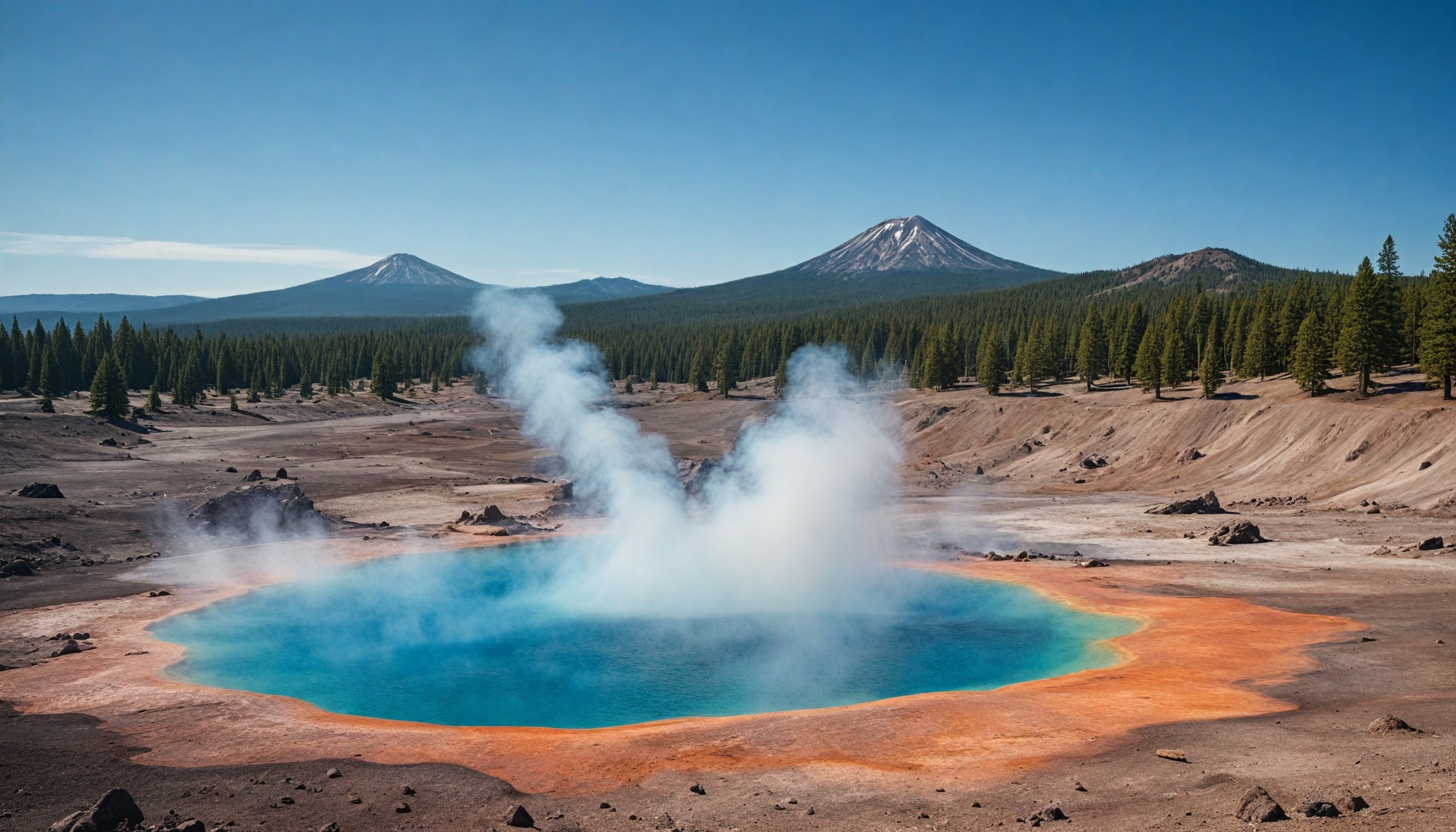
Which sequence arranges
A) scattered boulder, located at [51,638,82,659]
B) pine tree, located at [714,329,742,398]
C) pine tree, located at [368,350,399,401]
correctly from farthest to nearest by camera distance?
pine tree, located at [368,350,399,401] < pine tree, located at [714,329,742,398] < scattered boulder, located at [51,638,82,659]

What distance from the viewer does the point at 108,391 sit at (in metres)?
106

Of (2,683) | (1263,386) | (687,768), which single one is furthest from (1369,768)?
(1263,386)

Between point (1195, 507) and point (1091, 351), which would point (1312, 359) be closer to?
point (1195, 507)

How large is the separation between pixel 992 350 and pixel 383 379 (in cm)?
10394

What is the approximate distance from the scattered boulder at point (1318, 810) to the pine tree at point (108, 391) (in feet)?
396

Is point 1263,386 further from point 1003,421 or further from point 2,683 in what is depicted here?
point 2,683

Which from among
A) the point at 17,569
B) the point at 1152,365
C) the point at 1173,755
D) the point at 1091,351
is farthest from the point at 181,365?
the point at 1173,755

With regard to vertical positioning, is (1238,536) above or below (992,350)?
below

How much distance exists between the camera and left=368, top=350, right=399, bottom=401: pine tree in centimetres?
16012

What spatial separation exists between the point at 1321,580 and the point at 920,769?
29465 mm

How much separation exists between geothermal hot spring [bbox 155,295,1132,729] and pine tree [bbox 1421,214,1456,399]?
43.1 meters

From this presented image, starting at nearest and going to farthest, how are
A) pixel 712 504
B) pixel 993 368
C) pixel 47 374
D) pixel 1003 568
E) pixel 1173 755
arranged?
pixel 1173 755
pixel 1003 568
pixel 712 504
pixel 993 368
pixel 47 374

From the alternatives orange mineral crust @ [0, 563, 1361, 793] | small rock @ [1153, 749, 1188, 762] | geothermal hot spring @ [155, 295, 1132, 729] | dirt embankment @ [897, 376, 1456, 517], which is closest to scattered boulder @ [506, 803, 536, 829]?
orange mineral crust @ [0, 563, 1361, 793]

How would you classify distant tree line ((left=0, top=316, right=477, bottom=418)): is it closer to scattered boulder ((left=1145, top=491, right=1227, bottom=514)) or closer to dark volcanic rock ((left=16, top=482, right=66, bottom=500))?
dark volcanic rock ((left=16, top=482, right=66, bottom=500))
